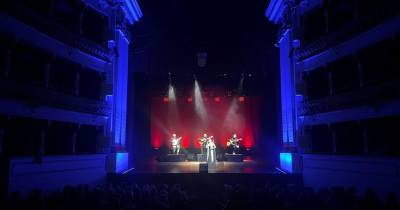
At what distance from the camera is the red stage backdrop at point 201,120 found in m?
21.3

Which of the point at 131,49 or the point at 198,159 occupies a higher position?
the point at 131,49

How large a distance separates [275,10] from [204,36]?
14.0ft

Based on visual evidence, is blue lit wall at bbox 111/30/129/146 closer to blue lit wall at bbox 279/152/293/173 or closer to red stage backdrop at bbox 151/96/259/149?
red stage backdrop at bbox 151/96/259/149

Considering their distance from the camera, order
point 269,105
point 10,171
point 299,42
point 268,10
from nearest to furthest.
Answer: point 10,171 < point 299,42 < point 268,10 < point 269,105

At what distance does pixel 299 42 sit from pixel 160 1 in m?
7.87

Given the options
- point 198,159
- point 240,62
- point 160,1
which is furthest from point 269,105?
point 160,1

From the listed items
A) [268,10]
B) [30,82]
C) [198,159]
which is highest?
[268,10]

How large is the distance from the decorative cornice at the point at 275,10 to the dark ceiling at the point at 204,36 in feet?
2.51

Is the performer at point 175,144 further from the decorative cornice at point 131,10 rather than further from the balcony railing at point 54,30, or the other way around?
the balcony railing at point 54,30

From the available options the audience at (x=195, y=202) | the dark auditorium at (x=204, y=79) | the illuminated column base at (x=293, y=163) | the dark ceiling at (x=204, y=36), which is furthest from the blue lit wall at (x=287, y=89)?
the audience at (x=195, y=202)

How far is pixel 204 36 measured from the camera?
16969 mm

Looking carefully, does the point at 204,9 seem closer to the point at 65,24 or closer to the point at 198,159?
the point at 65,24

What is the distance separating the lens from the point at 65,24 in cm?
1181

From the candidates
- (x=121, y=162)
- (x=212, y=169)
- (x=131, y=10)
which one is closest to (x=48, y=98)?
(x=121, y=162)
